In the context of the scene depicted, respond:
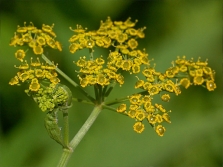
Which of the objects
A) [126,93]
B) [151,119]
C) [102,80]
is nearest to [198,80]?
[151,119]

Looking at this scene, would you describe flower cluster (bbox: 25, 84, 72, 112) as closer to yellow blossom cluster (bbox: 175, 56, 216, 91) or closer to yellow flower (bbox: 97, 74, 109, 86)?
yellow flower (bbox: 97, 74, 109, 86)

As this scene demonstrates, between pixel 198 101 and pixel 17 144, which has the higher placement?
pixel 198 101

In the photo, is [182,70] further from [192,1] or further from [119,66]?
[192,1]

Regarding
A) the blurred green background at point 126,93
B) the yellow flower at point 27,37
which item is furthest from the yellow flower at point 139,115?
the blurred green background at point 126,93

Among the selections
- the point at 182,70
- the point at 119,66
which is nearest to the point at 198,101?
the point at 182,70

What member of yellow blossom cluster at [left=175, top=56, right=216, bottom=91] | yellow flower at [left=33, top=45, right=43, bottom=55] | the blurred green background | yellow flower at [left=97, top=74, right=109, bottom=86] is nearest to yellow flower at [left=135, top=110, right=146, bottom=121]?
yellow flower at [left=97, top=74, right=109, bottom=86]
